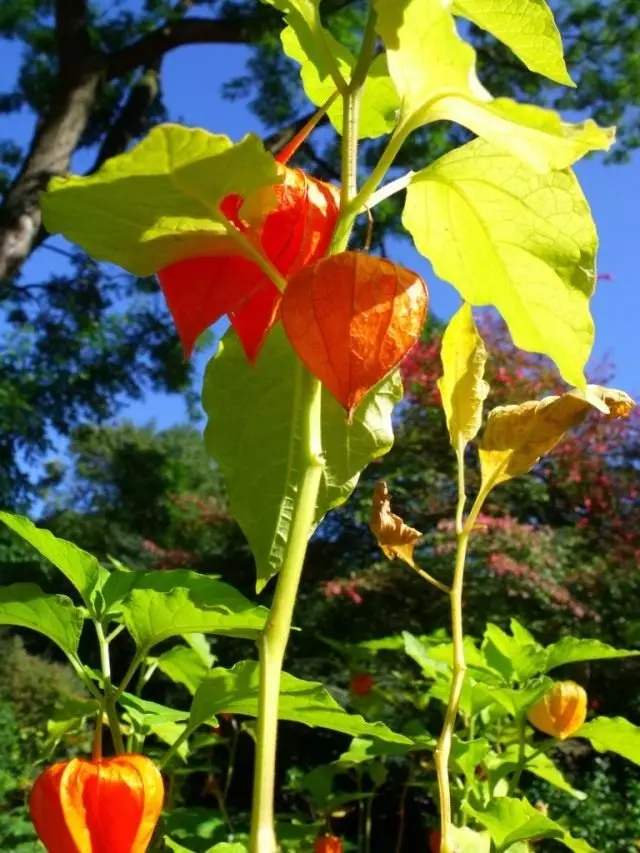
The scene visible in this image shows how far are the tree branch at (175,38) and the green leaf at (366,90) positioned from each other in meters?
5.52

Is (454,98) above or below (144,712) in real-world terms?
above

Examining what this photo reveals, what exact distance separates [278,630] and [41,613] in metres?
0.28

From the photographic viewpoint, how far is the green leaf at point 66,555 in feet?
1.67

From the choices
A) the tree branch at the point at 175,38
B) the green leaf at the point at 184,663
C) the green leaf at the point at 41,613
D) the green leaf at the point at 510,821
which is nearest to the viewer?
the green leaf at the point at 41,613

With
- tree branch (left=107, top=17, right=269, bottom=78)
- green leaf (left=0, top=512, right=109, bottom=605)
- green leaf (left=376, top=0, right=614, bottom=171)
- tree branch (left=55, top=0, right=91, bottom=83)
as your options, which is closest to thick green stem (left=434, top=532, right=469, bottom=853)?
green leaf (left=376, top=0, right=614, bottom=171)

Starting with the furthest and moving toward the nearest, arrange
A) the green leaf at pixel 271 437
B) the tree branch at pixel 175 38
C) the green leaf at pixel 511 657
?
1. the tree branch at pixel 175 38
2. the green leaf at pixel 511 657
3. the green leaf at pixel 271 437

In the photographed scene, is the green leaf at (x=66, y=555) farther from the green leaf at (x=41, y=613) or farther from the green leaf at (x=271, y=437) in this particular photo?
the green leaf at (x=271, y=437)

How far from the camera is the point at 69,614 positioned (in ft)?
1.55

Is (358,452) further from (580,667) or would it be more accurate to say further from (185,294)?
(580,667)

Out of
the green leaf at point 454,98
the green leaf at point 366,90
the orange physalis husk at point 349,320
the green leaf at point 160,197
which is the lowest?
the orange physalis husk at point 349,320

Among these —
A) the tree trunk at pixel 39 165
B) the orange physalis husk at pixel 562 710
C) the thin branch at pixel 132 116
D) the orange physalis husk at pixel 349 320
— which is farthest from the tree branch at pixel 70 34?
the orange physalis husk at pixel 349 320

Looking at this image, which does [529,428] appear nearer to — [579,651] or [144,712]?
[144,712]

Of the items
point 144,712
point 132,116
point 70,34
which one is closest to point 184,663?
point 144,712

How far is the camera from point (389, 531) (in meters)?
0.37
